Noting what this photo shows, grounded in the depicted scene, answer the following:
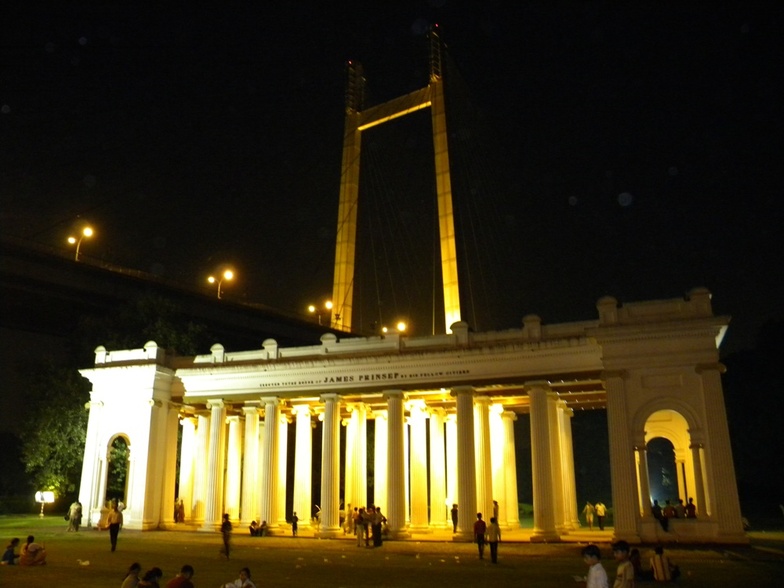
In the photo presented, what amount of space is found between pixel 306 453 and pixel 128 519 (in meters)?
8.77

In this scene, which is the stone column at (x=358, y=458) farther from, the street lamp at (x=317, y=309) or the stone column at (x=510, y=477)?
the street lamp at (x=317, y=309)

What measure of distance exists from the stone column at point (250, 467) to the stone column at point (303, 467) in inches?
77.4

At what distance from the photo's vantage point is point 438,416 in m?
35.4

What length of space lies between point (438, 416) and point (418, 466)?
264 centimetres

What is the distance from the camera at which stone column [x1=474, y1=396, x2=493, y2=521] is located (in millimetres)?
29672

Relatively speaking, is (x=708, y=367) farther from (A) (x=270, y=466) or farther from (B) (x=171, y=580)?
(B) (x=171, y=580)

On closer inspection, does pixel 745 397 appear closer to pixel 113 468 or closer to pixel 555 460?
pixel 555 460

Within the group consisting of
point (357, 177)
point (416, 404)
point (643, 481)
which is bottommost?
point (643, 481)

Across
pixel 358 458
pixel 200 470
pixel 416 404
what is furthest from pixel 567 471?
pixel 200 470

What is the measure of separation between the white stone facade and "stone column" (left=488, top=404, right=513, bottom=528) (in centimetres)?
7

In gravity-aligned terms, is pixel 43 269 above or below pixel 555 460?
above

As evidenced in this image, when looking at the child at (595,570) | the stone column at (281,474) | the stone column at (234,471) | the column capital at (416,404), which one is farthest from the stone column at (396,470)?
the child at (595,570)

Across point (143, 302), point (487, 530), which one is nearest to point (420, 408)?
point (487, 530)

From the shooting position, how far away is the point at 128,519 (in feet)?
110
